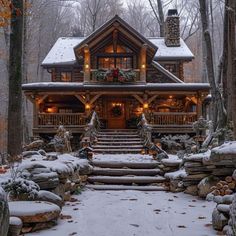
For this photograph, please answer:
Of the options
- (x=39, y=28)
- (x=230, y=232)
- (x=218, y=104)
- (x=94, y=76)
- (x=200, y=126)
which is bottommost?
(x=230, y=232)

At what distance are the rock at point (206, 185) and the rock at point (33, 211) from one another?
3.66 metres

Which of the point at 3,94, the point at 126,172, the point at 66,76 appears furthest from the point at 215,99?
the point at 3,94

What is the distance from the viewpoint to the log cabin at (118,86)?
19.0 meters

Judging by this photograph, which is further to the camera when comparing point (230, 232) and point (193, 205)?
point (193, 205)

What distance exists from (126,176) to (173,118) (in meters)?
9.89

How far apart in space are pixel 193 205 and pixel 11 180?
12.4 ft

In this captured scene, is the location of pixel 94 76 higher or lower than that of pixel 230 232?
higher

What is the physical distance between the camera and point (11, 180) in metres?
5.66

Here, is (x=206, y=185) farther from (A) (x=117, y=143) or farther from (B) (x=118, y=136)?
(B) (x=118, y=136)

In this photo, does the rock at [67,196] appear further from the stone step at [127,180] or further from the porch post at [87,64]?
the porch post at [87,64]

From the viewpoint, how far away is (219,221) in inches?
193

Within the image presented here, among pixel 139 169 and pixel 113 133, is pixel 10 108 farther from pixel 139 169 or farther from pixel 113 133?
pixel 113 133

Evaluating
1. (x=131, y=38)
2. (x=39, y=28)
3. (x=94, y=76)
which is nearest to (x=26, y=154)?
(x=94, y=76)

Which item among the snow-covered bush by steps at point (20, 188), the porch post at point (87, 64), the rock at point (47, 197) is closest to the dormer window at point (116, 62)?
the porch post at point (87, 64)
